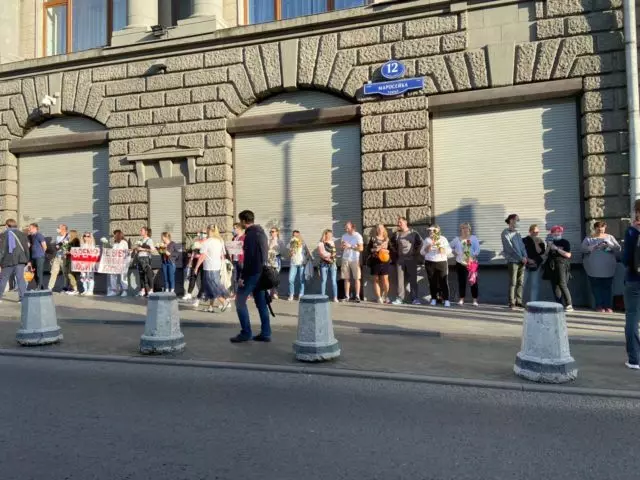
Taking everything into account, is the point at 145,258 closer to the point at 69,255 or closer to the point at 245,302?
the point at 69,255

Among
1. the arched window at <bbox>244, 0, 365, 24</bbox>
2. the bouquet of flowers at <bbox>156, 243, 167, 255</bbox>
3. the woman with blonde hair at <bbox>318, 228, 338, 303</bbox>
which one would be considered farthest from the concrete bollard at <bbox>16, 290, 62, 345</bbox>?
the arched window at <bbox>244, 0, 365, 24</bbox>

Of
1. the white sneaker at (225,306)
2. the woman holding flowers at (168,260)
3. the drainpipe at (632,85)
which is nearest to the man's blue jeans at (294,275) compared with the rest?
the white sneaker at (225,306)

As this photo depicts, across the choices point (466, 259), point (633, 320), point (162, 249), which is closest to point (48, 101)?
point (162, 249)

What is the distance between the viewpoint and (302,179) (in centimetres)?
1306

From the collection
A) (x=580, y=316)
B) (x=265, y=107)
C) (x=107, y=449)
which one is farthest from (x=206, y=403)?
(x=265, y=107)

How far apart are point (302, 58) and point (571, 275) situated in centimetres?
786

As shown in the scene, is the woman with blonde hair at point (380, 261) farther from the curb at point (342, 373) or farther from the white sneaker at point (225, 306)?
the curb at point (342, 373)

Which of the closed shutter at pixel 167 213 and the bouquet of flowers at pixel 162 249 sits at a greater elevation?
the closed shutter at pixel 167 213

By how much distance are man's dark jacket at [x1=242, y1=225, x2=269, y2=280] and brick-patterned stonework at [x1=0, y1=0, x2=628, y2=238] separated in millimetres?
5133

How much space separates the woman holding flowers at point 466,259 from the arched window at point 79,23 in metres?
11.5

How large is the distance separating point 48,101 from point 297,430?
13860 millimetres

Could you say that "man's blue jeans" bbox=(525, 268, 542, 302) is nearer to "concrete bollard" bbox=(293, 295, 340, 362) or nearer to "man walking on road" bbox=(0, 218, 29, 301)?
"concrete bollard" bbox=(293, 295, 340, 362)

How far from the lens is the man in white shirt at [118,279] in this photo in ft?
44.2

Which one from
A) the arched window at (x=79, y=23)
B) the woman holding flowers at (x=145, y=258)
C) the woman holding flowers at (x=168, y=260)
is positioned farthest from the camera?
the arched window at (x=79, y=23)
